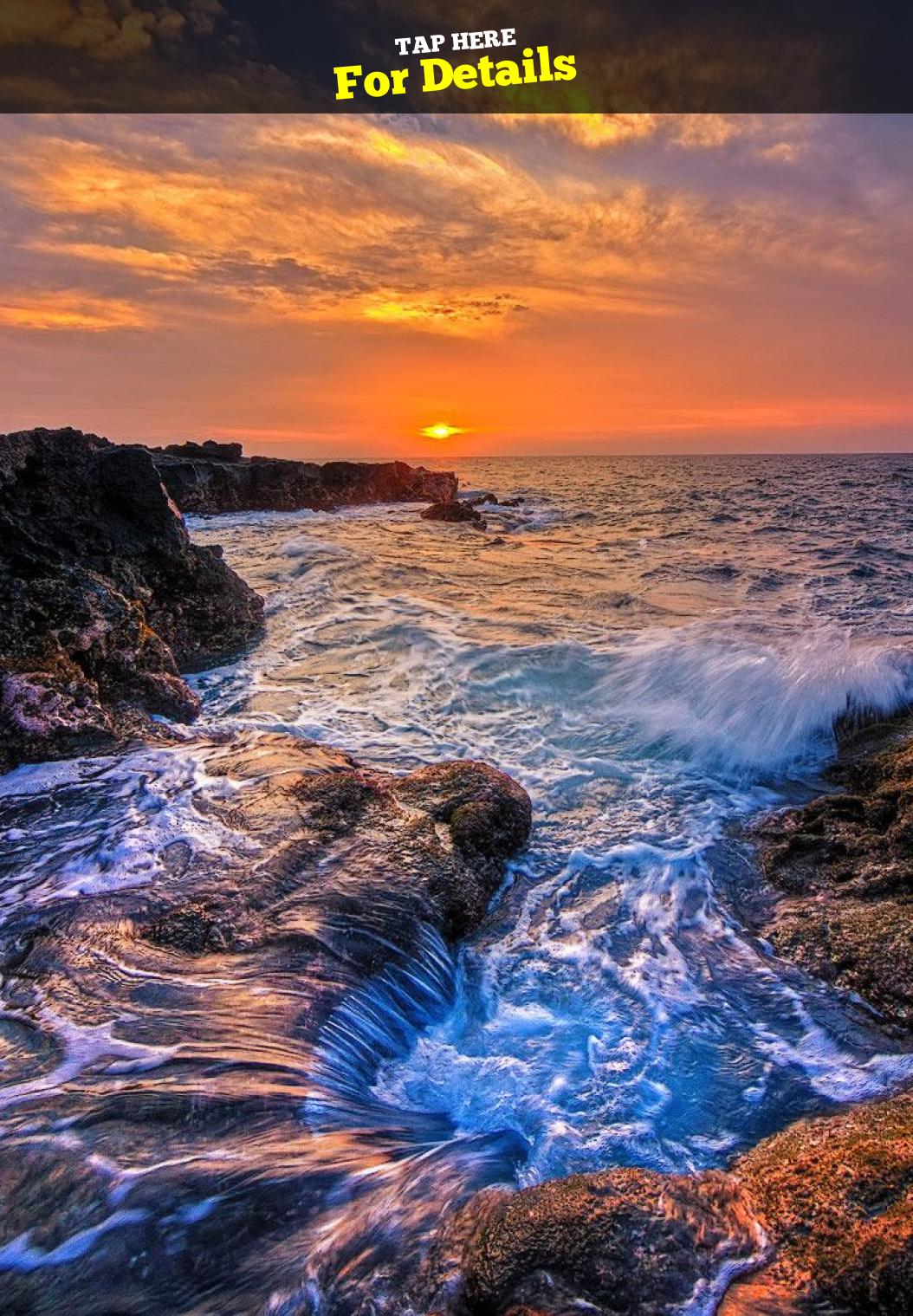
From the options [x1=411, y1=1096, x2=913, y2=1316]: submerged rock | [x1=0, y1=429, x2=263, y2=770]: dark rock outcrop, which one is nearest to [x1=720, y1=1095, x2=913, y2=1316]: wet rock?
[x1=411, y1=1096, x2=913, y2=1316]: submerged rock

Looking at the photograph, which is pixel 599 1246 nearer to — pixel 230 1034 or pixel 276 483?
pixel 230 1034

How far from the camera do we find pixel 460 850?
4.39 meters

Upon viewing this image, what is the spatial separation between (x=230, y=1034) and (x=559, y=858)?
2788 mm

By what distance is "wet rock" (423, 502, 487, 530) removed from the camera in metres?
30.3

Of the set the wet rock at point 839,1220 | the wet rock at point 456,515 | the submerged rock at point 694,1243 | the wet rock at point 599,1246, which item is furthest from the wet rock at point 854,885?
the wet rock at point 456,515

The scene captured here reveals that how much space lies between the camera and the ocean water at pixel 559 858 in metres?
2.77

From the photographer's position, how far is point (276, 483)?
119ft

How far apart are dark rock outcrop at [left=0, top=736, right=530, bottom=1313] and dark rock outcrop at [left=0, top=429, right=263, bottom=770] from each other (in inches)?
62.0

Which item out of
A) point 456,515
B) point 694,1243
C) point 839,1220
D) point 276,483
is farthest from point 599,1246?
point 276,483

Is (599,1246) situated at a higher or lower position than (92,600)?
A: lower

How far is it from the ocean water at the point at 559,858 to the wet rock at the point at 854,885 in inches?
6.5

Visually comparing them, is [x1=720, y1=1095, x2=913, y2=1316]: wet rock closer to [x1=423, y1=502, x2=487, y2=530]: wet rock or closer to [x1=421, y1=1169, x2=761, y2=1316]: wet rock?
[x1=421, y1=1169, x2=761, y2=1316]: wet rock

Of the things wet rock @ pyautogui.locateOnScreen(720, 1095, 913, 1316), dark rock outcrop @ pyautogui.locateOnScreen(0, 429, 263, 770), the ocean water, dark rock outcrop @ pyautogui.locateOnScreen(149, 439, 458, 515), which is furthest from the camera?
dark rock outcrop @ pyautogui.locateOnScreen(149, 439, 458, 515)

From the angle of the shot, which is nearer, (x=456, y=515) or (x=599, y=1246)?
(x=599, y=1246)
